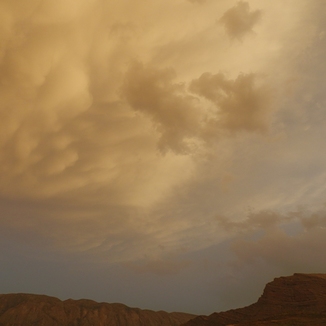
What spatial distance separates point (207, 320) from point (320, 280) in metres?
50.7

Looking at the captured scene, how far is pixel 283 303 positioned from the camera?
442 feet

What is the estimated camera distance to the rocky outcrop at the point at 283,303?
4791 inches

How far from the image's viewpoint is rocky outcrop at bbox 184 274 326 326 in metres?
122

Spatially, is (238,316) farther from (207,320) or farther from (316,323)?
(316,323)

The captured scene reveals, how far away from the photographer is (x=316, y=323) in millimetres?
92625

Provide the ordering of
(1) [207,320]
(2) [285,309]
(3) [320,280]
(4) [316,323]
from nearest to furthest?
(4) [316,323] → (2) [285,309] → (3) [320,280] → (1) [207,320]

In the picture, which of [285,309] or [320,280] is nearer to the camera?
[285,309]

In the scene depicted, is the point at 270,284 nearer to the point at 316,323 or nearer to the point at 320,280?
the point at 320,280

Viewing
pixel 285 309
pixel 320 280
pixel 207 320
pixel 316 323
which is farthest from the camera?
pixel 207 320

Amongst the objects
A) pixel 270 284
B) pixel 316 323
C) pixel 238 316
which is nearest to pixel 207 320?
pixel 238 316

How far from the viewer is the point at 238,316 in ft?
469

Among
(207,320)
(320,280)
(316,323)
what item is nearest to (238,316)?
(207,320)

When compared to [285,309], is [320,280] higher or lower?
higher

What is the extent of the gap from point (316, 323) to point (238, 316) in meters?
55.4
